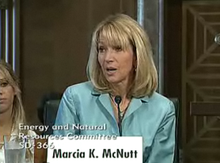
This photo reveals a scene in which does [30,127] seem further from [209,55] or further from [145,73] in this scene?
[209,55]

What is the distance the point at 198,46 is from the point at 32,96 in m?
0.42

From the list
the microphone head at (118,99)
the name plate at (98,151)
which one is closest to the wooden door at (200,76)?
the microphone head at (118,99)

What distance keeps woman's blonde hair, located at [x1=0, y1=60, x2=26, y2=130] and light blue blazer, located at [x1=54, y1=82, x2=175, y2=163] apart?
0.08m

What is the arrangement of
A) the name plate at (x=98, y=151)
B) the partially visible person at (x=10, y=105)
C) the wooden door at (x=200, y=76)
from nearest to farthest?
the name plate at (x=98, y=151)
the partially visible person at (x=10, y=105)
the wooden door at (x=200, y=76)

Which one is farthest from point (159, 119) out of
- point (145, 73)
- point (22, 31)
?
point (22, 31)

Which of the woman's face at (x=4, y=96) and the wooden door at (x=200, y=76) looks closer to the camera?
the woman's face at (x=4, y=96)

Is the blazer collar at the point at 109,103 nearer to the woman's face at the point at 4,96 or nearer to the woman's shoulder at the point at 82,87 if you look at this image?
the woman's shoulder at the point at 82,87

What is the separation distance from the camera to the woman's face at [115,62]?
3.07 ft

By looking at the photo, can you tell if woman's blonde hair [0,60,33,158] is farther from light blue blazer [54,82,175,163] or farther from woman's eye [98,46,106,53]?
woman's eye [98,46,106,53]

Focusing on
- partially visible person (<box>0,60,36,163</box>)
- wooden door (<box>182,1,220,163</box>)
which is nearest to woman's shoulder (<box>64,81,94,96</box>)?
partially visible person (<box>0,60,36,163</box>)

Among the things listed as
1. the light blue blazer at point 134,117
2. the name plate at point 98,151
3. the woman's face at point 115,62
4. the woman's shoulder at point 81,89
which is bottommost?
the name plate at point 98,151

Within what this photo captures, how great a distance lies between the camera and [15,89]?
99cm

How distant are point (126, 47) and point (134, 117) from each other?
0.14 metres

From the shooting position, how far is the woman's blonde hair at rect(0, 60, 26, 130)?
972 mm
